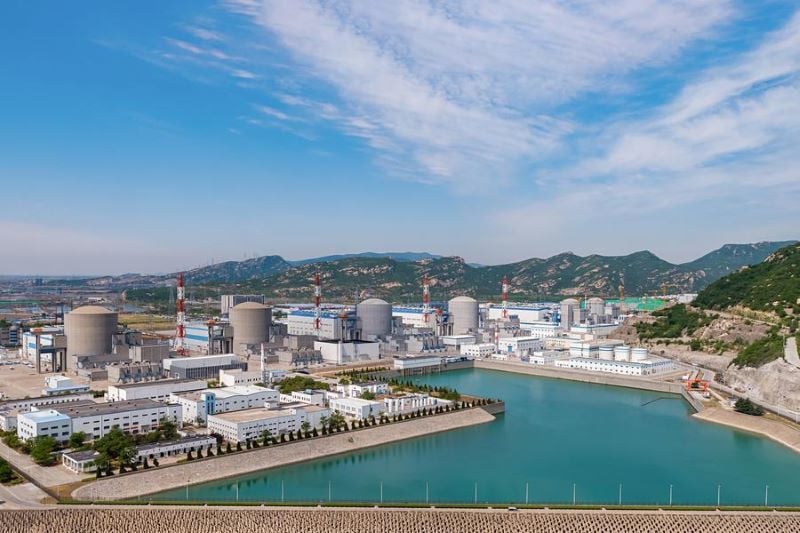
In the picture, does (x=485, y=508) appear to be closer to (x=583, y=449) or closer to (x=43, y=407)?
(x=583, y=449)

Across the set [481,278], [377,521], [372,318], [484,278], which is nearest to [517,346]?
[372,318]

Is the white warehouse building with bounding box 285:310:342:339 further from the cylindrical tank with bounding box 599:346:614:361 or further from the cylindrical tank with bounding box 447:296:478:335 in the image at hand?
the cylindrical tank with bounding box 599:346:614:361

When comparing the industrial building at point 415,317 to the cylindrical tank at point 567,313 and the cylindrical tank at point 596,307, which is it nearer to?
the cylindrical tank at point 567,313

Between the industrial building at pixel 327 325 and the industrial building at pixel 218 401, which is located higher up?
the industrial building at pixel 327 325

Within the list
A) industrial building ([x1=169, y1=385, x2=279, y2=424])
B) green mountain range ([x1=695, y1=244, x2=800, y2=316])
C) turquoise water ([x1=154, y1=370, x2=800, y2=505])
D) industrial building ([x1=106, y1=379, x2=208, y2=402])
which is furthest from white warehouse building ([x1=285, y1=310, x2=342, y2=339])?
green mountain range ([x1=695, y1=244, x2=800, y2=316])

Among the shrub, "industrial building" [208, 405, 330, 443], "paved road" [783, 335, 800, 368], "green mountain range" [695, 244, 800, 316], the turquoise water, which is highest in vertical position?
"green mountain range" [695, 244, 800, 316]

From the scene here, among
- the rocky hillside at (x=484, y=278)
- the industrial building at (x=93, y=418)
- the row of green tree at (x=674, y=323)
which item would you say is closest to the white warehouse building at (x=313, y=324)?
the row of green tree at (x=674, y=323)
